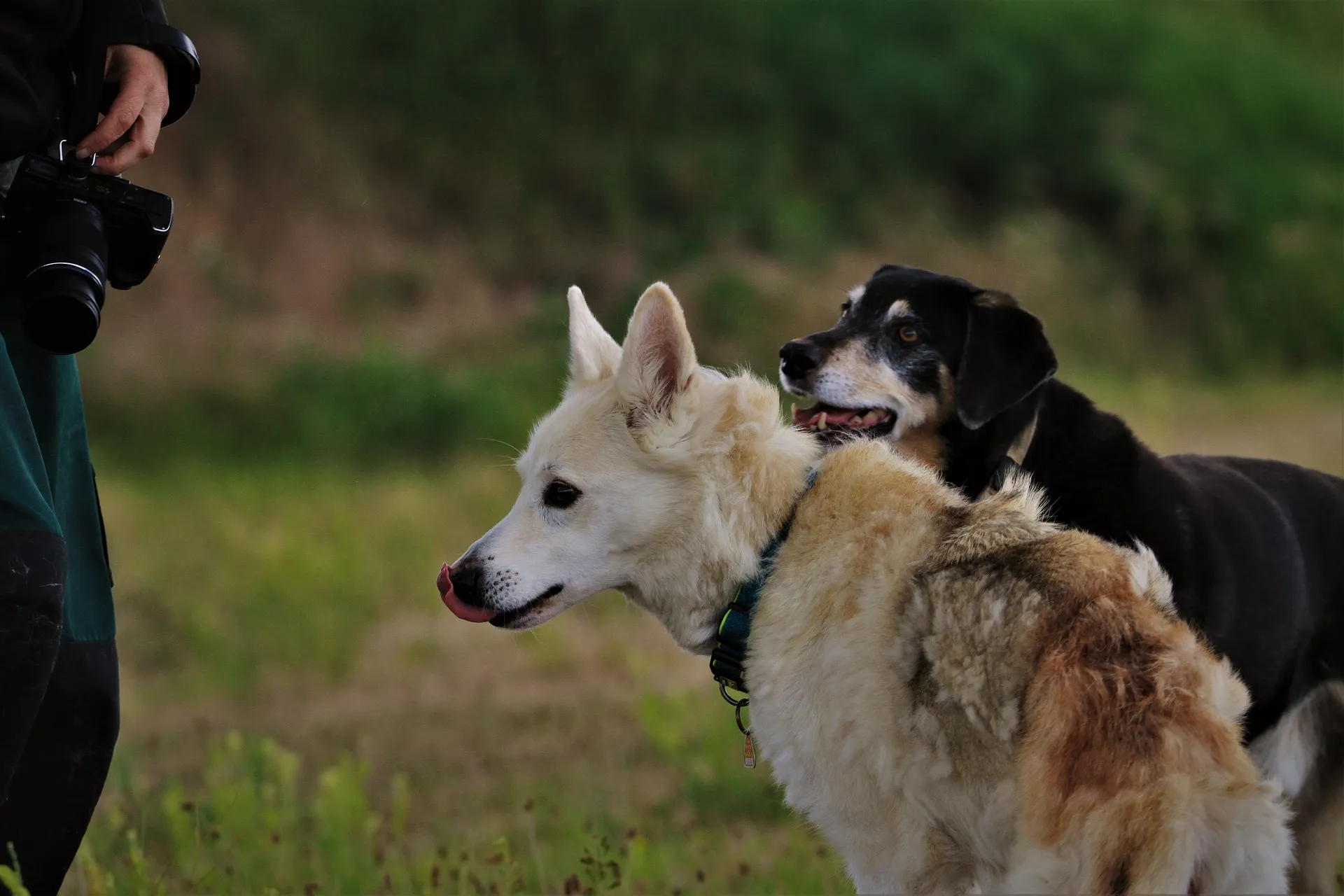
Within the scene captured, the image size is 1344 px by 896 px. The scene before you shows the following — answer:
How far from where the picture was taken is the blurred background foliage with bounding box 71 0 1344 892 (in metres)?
6.32

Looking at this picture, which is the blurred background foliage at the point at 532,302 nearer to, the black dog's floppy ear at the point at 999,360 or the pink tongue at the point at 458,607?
the pink tongue at the point at 458,607

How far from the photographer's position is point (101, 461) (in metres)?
13.0

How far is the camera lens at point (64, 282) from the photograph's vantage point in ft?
10.2

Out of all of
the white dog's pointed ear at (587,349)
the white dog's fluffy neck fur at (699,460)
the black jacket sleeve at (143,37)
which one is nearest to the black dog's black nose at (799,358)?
the white dog's pointed ear at (587,349)

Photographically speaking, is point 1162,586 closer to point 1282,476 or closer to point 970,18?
point 1282,476

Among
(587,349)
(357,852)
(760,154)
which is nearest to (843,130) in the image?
(760,154)

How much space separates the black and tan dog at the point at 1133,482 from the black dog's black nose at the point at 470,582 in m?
1.46

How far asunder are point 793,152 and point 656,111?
1995 mm

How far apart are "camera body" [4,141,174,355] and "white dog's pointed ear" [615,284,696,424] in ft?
3.90

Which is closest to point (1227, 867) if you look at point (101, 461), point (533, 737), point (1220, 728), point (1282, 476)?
point (1220, 728)

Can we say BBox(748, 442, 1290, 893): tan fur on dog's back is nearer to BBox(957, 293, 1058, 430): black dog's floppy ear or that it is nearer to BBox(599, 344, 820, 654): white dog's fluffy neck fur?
BBox(599, 344, 820, 654): white dog's fluffy neck fur

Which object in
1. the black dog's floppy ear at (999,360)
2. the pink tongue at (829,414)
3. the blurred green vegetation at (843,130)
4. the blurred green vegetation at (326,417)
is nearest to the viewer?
the black dog's floppy ear at (999,360)

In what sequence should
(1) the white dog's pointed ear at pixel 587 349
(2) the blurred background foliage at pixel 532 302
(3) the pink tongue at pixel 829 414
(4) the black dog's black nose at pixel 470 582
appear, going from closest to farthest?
(4) the black dog's black nose at pixel 470 582 < (1) the white dog's pointed ear at pixel 587 349 < (3) the pink tongue at pixel 829 414 < (2) the blurred background foliage at pixel 532 302

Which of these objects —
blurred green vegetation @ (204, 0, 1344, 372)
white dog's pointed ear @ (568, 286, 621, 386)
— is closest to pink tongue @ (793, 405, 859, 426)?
white dog's pointed ear @ (568, 286, 621, 386)
